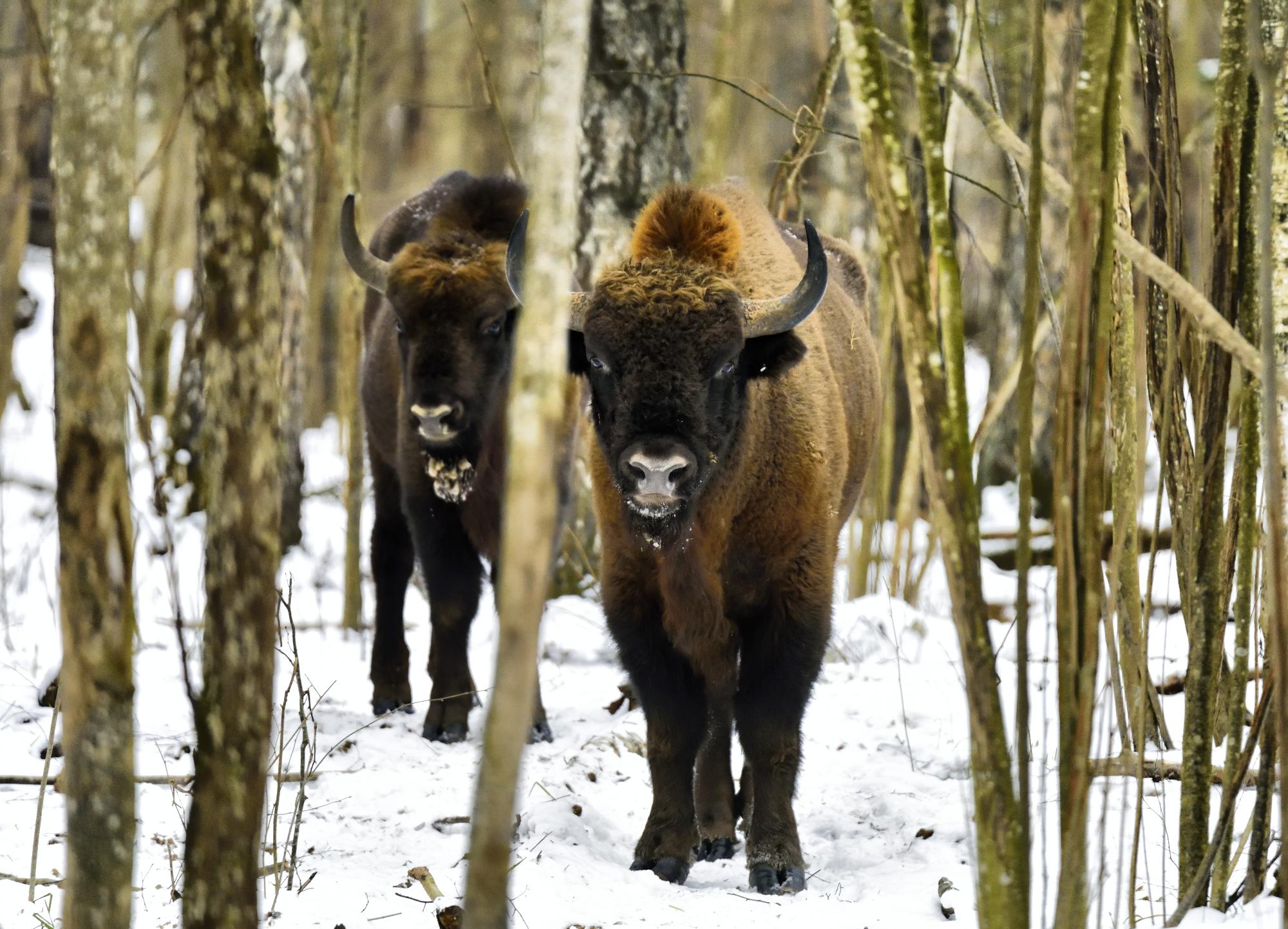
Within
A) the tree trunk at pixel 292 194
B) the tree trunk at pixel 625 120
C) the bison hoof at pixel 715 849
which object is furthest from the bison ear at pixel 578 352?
the tree trunk at pixel 292 194

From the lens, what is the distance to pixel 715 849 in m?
4.82

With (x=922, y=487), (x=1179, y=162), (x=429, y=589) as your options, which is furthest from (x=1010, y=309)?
(x=1179, y=162)

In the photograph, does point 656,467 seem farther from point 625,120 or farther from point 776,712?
point 625,120

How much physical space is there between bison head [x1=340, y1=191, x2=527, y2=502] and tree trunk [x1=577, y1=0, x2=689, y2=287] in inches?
50.2

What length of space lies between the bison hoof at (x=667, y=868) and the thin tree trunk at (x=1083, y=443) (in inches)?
81.7

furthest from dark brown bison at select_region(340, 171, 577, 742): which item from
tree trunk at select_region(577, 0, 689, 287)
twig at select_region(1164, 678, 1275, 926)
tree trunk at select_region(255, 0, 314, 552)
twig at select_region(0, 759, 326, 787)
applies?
twig at select_region(1164, 678, 1275, 926)

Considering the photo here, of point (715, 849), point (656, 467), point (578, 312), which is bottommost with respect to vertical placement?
point (715, 849)

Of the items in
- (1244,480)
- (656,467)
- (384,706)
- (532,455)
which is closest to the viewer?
(532,455)

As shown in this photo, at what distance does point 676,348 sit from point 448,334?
2103mm

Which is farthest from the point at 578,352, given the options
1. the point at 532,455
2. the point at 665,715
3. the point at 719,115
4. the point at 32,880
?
the point at 719,115

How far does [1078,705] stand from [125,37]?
6.76ft

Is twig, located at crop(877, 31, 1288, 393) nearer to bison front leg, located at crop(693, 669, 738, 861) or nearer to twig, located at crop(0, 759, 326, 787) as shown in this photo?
bison front leg, located at crop(693, 669, 738, 861)

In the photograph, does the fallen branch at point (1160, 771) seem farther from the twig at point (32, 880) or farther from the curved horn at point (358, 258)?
the curved horn at point (358, 258)

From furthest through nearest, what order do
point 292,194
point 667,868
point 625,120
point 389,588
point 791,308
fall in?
point 292,194
point 625,120
point 389,588
point 791,308
point 667,868
